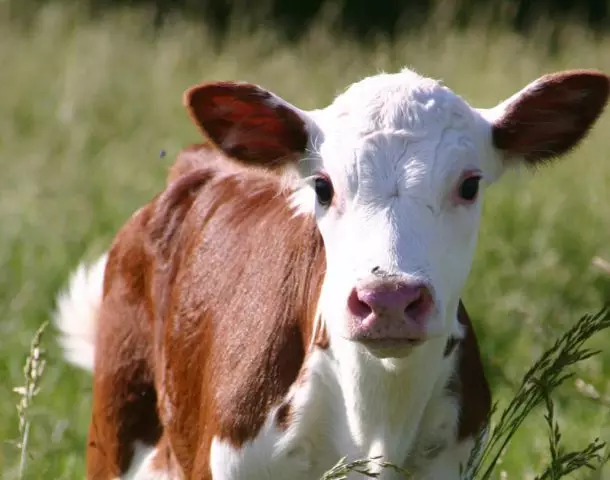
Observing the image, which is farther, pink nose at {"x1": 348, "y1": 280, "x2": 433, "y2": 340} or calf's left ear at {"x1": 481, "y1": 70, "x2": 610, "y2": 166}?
calf's left ear at {"x1": 481, "y1": 70, "x2": 610, "y2": 166}

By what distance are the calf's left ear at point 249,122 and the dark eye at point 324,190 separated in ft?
0.69

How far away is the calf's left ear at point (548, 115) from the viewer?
4691mm

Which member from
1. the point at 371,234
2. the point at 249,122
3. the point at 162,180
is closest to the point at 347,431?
the point at 371,234

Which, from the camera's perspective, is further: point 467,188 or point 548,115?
point 548,115

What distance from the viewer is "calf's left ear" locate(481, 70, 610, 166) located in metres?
4.69

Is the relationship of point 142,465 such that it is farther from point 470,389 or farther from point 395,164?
point 395,164

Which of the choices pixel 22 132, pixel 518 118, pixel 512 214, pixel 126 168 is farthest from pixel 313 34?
pixel 518 118

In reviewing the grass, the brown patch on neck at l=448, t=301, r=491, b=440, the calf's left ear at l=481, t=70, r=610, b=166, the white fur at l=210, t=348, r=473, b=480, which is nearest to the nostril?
the white fur at l=210, t=348, r=473, b=480

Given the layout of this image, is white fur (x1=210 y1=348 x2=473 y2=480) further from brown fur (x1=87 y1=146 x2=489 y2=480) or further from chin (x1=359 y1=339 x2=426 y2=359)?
chin (x1=359 y1=339 x2=426 y2=359)

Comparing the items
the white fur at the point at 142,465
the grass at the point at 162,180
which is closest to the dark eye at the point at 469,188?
the grass at the point at 162,180

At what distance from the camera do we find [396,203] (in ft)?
13.9

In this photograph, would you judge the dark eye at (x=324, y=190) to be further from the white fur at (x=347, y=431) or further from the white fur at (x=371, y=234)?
the white fur at (x=347, y=431)

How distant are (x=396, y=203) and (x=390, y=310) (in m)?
0.41

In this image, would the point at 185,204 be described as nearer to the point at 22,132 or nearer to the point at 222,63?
the point at 22,132
